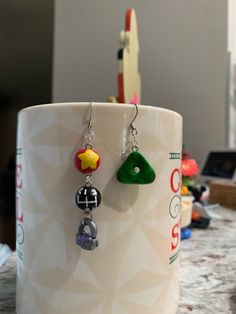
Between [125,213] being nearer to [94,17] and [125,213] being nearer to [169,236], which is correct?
[169,236]

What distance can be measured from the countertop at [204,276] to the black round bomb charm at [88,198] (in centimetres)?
13

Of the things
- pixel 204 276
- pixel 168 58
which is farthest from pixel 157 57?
pixel 204 276

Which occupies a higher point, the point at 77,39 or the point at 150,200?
the point at 77,39

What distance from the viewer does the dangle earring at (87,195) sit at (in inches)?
6.4

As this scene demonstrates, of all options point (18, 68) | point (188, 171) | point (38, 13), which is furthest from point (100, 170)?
point (18, 68)

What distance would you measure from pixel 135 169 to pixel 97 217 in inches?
1.5

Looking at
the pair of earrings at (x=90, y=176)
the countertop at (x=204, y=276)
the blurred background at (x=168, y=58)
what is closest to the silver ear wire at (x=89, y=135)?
the pair of earrings at (x=90, y=176)

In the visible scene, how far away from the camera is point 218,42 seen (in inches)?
42.2

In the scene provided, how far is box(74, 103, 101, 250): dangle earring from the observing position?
0.16 meters

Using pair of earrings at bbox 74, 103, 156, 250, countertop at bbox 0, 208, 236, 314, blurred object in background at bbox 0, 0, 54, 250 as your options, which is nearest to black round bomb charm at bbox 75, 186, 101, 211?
pair of earrings at bbox 74, 103, 156, 250

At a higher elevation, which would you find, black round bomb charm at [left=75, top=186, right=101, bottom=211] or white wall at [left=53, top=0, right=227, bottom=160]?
white wall at [left=53, top=0, right=227, bottom=160]

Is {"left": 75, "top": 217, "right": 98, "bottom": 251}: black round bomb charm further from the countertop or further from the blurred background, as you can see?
the blurred background

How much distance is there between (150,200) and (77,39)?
3.54 feet

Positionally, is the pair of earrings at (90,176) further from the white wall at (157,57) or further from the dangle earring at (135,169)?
the white wall at (157,57)
